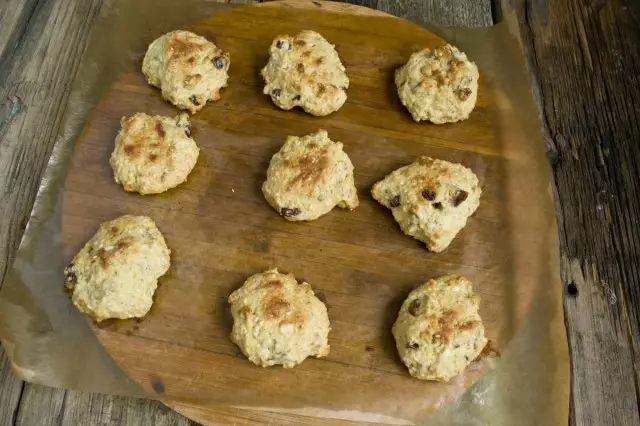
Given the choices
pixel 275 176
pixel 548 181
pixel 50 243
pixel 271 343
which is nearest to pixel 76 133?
pixel 50 243

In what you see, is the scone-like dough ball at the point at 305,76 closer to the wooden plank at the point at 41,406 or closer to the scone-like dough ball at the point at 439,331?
the scone-like dough ball at the point at 439,331

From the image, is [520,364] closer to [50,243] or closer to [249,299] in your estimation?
[249,299]

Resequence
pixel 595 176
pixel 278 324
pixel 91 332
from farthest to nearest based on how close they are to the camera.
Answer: pixel 595 176, pixel 91 332, pixel 278 324

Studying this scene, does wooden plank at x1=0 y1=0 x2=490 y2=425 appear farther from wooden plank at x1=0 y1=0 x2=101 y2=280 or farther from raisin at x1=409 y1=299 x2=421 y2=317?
raisin at x1=409 y1=299 x2=421 y2=317

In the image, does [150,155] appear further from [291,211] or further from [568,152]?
[568,152]

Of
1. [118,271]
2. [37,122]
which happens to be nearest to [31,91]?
[37,122]

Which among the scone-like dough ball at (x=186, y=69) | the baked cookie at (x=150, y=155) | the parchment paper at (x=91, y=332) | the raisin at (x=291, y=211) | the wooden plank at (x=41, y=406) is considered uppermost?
the scone-like dough ball at (x=186, y=69)

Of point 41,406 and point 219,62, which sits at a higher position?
point 219,62

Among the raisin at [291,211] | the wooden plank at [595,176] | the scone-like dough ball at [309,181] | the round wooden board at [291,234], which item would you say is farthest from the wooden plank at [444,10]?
the raisin at [291,211]

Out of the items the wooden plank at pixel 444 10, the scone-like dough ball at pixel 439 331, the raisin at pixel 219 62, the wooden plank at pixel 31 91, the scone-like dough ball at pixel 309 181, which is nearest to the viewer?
the scone-like dough ball at pixel 439 331
